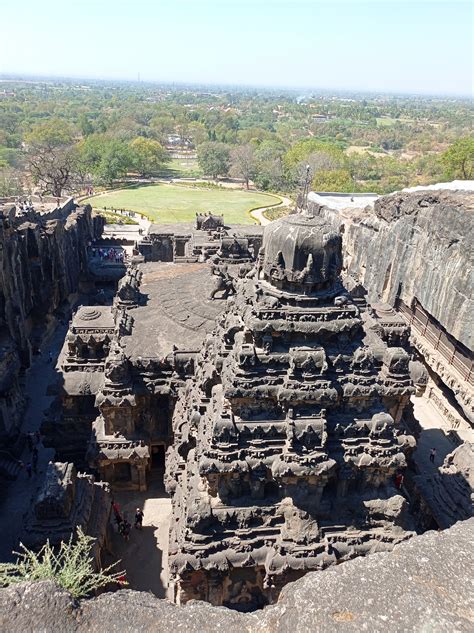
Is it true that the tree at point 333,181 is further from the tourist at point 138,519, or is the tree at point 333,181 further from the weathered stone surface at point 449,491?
the tourist at point 138,519

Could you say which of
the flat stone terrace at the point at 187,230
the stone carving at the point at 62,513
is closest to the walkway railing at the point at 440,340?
the flat stone terrace at the point at 187,230

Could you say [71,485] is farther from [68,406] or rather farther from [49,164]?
[49,164]

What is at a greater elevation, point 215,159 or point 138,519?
point 215,159

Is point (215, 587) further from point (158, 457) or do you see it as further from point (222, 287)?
point (222, 287)

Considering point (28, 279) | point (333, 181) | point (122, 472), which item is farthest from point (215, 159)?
point (122, 472)

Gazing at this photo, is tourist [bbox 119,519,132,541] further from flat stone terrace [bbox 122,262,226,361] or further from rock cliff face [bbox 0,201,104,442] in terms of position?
rock cliff face [bbox 0,201,104,442]

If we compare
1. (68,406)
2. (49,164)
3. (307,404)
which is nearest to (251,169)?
(49,164)

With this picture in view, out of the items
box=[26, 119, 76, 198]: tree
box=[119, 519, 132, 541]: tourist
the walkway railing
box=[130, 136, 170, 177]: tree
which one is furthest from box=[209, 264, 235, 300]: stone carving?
box=[130, 136, 170, 177]: tree

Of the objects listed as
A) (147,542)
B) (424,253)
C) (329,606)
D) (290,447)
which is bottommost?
(147,542)
